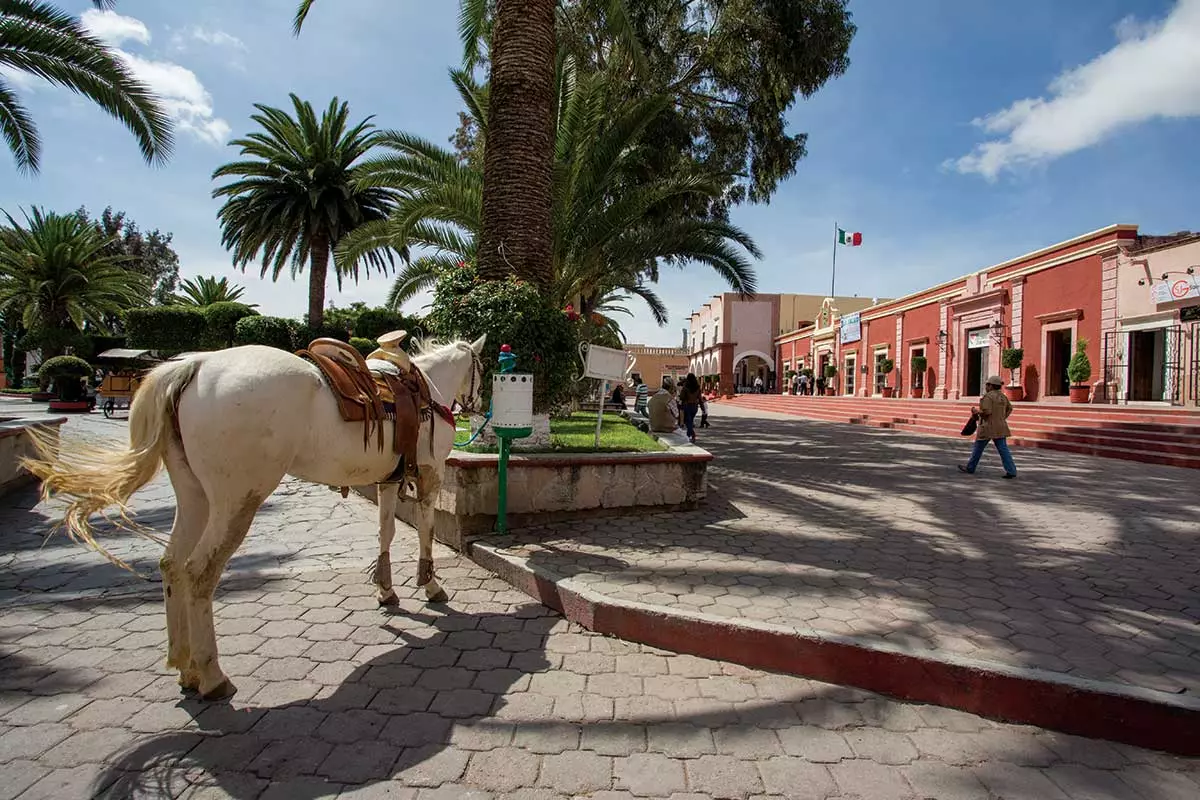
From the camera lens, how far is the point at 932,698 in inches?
107

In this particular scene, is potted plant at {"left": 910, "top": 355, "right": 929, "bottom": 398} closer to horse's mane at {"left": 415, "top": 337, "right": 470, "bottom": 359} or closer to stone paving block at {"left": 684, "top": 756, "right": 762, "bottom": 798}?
horse's mane at {"left": 415, "top": 337, "right": 470, "bottom": 359}

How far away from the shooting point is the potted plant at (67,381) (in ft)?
66.0

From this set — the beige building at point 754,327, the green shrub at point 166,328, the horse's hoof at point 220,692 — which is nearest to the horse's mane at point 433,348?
the horse's hoof at point 220,692

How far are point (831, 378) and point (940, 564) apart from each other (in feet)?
112

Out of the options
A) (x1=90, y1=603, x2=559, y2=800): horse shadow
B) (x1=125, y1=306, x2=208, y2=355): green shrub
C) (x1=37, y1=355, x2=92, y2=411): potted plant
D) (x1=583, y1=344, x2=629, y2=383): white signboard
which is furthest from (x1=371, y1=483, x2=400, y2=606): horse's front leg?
(x1=125, y1=306, x2=208, y2=355): green shrub

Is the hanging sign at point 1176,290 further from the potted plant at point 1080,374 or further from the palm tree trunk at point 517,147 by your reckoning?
the palm tree trunk at point 517,147

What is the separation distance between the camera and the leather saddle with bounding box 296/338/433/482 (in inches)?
124

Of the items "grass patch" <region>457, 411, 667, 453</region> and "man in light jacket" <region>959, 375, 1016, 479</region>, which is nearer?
"grass patch" <region>457, 411, 667, 453</region>

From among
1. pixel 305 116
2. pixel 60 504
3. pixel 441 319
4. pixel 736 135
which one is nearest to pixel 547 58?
pixel 441 319

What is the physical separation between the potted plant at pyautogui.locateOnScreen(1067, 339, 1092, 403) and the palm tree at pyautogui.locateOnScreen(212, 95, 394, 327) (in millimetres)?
23437

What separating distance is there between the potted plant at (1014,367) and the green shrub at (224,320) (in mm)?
29562

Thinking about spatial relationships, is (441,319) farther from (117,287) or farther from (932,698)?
(117,287)

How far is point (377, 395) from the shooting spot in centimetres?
333

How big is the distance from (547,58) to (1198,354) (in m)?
17.8
